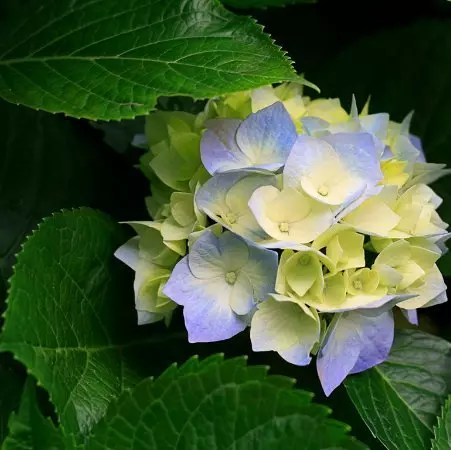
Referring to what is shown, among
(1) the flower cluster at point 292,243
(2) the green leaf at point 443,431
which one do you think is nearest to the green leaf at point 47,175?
(1) the flower cluster at point 292,243

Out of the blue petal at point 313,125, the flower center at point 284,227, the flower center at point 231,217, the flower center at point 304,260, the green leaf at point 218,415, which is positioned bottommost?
the green leaf at point 218,415

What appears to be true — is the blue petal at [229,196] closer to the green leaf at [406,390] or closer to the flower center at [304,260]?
the flower center at [304,260]

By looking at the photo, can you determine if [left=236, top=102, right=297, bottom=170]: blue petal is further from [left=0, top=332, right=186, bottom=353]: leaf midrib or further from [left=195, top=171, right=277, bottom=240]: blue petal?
[left=0, top=332, right=186, bottom=353]: leaf midrib

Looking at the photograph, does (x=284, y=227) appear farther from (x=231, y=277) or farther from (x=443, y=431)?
(x=443, y=431)

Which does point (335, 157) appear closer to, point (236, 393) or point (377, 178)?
point (377, 178)

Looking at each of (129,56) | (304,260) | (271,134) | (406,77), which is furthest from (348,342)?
(406,77)

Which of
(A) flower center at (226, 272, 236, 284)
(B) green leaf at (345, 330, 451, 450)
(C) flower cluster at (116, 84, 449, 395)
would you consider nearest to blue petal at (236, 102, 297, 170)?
(C) flower cluster at (116, 84, 449, 395)
